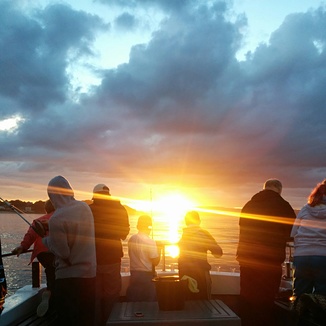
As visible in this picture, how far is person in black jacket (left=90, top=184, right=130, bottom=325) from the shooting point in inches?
190

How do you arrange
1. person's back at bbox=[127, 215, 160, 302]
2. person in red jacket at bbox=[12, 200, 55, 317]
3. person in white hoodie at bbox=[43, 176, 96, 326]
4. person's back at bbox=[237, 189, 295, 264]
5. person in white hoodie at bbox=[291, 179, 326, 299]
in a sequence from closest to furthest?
1. person in white hoodie at bbox=[43, 176, 96, 326]
2. person in white hoodie at bbox=[291, 179, 326, 299]
3. person's back at bbox=[237, 189, 295, 264]
4. person in red jacket at bbox=[12, 200, 55, 317]
5. person's back at bbox=[127, 215, 160, 302]

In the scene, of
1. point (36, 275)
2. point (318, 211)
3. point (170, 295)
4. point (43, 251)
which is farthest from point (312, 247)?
point (36, 275)

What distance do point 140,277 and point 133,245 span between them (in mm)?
389

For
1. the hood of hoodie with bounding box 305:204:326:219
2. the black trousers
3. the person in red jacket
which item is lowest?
the black trousers

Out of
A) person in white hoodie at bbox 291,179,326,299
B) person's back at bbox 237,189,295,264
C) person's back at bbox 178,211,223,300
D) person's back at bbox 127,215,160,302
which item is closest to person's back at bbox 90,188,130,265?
person's back at bbox 127,215,160,302

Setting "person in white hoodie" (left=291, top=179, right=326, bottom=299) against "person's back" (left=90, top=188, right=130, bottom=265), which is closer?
"person in white hoodie" (left=291, top=179, right=326, bottom=299)

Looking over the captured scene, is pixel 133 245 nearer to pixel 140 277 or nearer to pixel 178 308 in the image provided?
pixel 140 277

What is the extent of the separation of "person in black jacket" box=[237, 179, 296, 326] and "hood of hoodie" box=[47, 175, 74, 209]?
77.3 inches

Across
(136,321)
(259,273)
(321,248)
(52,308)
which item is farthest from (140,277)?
(321,248)

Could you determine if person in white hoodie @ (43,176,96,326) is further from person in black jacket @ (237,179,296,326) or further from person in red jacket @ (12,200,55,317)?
Result: person in black jacket @ (237,179,296,326)

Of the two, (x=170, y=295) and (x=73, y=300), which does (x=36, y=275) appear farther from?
(x=170, y=295)

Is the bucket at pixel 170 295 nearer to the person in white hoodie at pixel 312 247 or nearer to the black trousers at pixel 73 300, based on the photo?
the black trousers at pixel 73 300

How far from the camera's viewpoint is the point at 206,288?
4793 millimetres

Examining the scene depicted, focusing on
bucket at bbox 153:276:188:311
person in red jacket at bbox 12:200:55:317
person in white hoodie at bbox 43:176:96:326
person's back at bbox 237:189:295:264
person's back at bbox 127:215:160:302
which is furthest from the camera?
person's back at bbox 127:215:160:302
